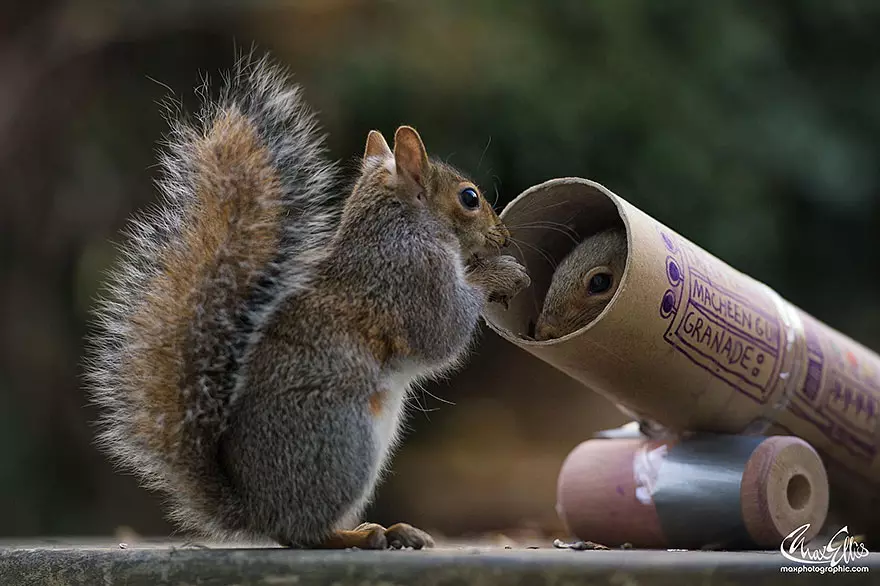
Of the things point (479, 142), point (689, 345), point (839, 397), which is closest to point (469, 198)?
point (689, 345)

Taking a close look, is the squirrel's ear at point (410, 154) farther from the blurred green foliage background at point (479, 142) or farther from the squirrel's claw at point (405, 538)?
the blurred green foliage background at point (479, 142)

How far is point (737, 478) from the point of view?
60.7 inches

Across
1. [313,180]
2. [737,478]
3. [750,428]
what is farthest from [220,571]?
[750,428]

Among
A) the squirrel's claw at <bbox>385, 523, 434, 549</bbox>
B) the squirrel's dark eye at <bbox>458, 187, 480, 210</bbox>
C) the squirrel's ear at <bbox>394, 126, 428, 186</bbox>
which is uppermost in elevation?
the squirrel's ear at <bbox>394, 126, 428, 186</bbox>

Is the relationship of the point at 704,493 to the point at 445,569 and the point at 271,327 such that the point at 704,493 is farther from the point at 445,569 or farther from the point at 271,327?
the point at 271,327

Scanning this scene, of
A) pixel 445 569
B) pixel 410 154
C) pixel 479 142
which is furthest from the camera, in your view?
pixel 479 142

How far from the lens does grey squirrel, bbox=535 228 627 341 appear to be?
159cm

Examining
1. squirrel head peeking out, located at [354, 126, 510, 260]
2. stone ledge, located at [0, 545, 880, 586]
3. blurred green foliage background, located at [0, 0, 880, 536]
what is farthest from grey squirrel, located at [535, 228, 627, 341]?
blurred green foliage background, located at [0, 0, 880, 536]

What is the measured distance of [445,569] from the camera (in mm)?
1192

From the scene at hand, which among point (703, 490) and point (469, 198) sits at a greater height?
point (469, 198)

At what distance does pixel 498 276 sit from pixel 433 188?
0.50 ft

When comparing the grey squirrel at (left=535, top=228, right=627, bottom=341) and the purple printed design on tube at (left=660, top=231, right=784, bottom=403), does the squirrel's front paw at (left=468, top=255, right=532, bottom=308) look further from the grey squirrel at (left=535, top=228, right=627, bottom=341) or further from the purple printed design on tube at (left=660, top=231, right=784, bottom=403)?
the purple printed design on tube at (left=660, top=231, right=784, bottom=403)

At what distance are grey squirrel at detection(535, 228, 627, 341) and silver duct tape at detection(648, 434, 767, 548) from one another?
0.25 m

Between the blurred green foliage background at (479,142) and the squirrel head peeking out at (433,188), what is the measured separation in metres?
1.96
